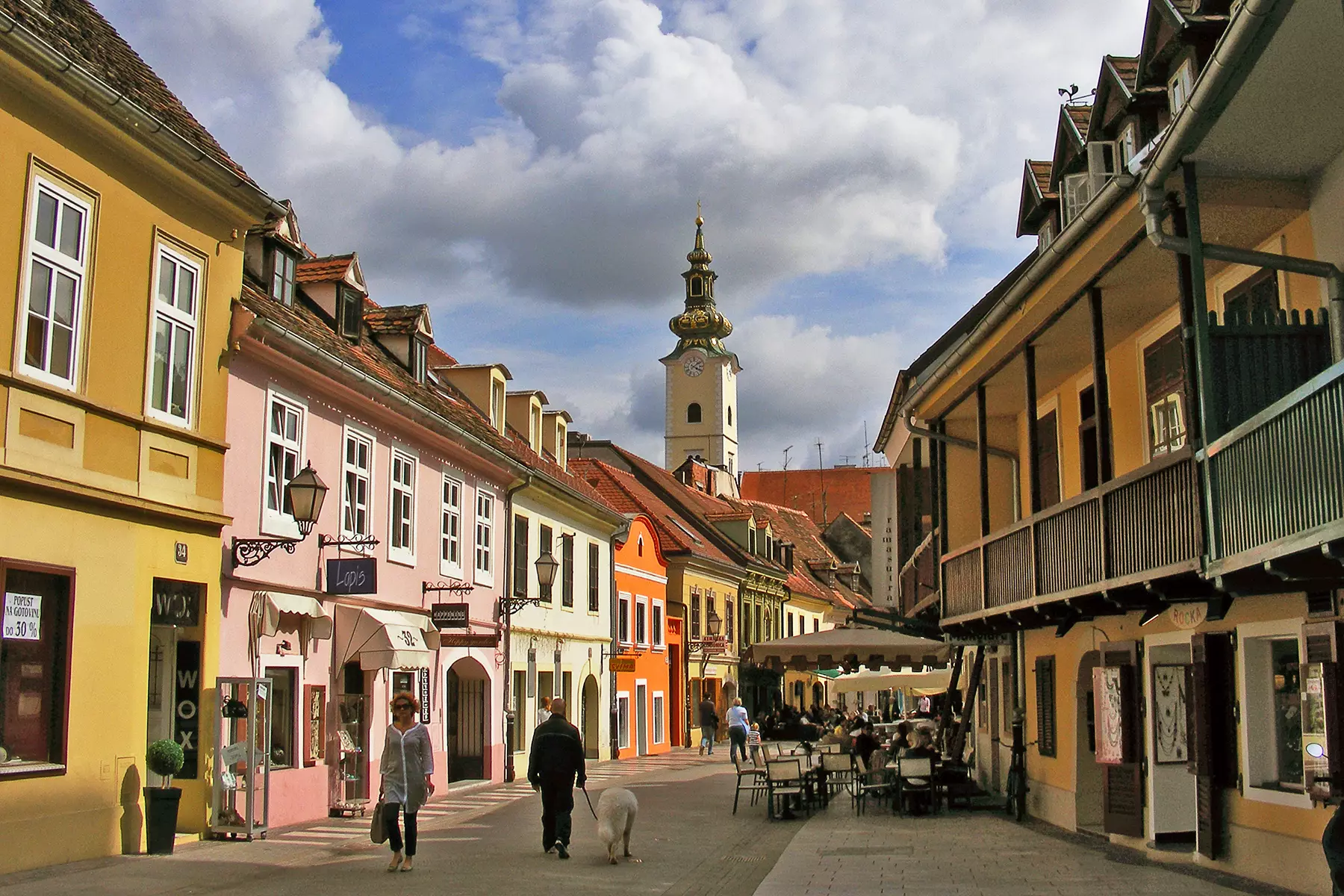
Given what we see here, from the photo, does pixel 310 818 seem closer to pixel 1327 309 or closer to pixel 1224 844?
pixel 1224 844

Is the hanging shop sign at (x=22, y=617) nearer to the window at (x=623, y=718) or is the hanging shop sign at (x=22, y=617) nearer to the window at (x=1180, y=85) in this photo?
the window at (x=1180, y=85)

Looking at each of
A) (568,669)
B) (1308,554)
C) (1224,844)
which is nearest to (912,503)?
(568,669)

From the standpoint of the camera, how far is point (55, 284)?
40.2ft

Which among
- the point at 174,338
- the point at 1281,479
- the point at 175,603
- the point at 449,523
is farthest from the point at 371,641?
the point at 1281,479

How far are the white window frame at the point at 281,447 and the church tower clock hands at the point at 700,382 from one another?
263 ft

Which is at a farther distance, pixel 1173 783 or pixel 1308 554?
pixel 1173 783

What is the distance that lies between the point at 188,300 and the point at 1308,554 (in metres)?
11.3

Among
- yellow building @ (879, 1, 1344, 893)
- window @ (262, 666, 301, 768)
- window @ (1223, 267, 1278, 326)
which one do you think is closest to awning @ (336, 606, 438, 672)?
window @ (262, 666, 301, 768)

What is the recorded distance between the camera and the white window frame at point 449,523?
75.0 feet

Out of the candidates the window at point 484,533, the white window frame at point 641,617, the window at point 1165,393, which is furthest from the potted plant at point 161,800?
the white window frame at point 641,617

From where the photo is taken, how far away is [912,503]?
24.2 meters

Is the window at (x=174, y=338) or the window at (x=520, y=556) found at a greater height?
the window at (x=174, y=338)

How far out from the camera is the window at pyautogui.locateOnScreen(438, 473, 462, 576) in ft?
75.5

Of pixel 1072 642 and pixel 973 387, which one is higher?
pixel 973 387
